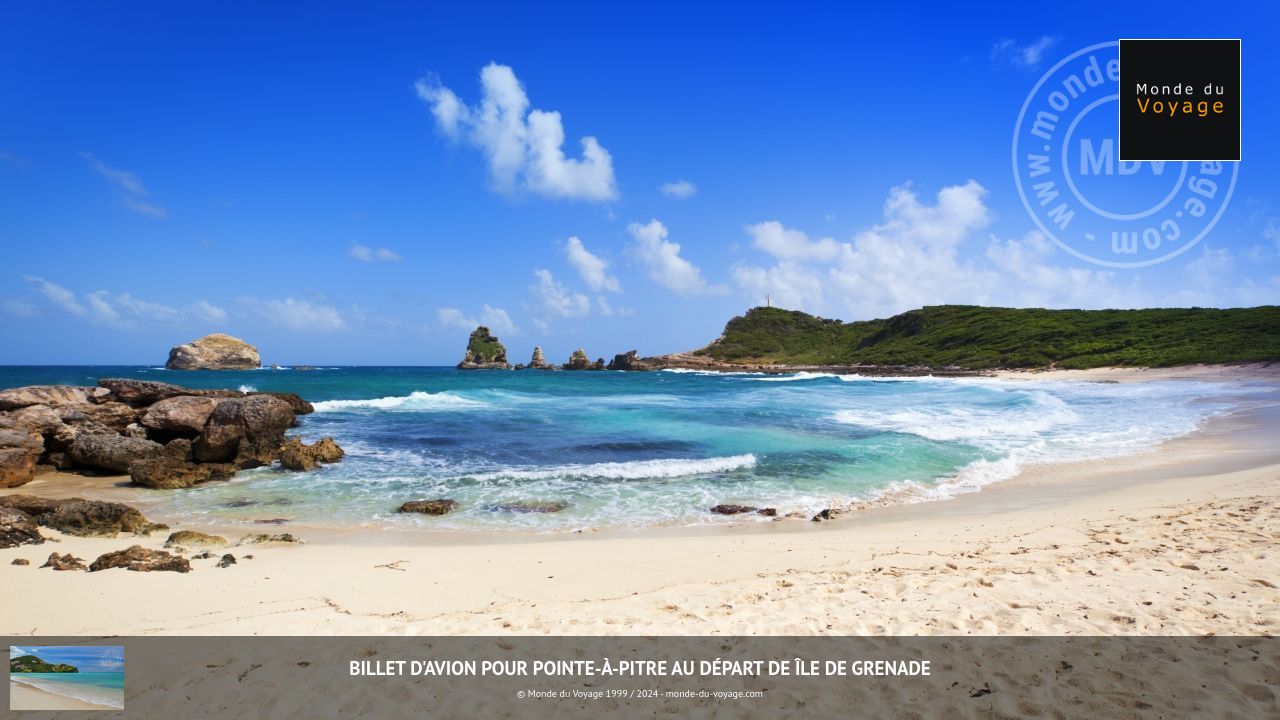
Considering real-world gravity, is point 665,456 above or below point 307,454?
below

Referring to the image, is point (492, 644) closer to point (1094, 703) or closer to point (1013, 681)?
point (1013, 681)

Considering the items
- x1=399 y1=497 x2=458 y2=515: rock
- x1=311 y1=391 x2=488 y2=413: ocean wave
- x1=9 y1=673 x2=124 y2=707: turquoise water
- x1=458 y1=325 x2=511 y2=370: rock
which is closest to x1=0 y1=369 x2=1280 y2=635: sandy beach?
x1=9 y1=673 x2=124 y2=707: turquoise water

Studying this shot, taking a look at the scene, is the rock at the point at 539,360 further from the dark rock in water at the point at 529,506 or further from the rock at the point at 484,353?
the dark rock in water at the point at 529,506

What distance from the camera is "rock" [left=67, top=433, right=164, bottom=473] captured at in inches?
489

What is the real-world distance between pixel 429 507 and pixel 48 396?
13.3 meters

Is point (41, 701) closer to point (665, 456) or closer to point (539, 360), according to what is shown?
point (665, 456)

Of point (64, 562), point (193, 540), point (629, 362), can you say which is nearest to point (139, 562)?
point (64, 562)

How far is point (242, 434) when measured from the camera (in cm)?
1359

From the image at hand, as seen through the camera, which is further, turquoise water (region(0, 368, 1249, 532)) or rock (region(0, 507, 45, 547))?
turquoise water (region(0, 368, 1249, 532))

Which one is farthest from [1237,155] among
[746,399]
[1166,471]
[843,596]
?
[746,399]

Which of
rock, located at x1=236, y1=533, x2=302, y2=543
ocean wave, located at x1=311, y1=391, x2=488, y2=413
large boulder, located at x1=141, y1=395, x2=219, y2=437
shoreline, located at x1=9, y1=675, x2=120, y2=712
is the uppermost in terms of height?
large boulder, located at x1=141, y1=395, x2=219, y2=437

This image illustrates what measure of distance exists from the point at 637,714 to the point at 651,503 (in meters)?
6.81

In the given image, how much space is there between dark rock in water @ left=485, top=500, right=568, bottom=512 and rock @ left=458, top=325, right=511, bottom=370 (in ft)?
347

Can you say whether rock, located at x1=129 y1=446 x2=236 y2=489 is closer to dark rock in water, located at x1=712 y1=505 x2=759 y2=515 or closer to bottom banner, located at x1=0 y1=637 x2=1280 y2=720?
bottom banner, located at x1=0 y1=637 x2=1280 y2=720
